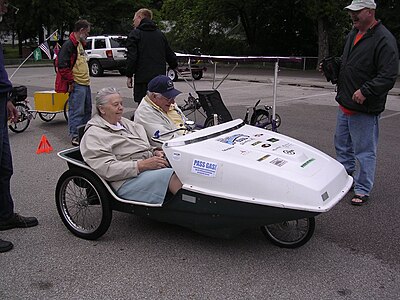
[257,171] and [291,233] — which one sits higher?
[257,171]

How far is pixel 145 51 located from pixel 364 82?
11.1ft

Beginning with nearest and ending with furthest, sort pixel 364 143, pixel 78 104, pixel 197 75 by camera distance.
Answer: pixel 364 143, pixel 78 104, pixel 197 75

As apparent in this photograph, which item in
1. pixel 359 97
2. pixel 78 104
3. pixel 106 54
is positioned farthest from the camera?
pixel 106 54

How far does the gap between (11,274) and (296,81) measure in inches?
701

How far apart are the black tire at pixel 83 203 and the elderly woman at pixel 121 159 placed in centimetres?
12

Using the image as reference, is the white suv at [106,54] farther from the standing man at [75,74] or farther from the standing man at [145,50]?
the standing man at [145,50]

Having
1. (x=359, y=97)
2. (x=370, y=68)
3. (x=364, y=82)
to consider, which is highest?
(x=370, y=68)

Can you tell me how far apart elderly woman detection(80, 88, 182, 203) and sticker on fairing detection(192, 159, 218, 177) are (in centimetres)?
23

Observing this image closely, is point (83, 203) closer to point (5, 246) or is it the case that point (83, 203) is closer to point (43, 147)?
point (5, 246)

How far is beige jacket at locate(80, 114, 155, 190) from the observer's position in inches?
155

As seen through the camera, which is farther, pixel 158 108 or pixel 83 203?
pixel 158 108

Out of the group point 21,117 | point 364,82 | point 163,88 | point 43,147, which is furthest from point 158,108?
point 21,117

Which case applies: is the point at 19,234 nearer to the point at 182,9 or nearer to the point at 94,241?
the point at 94,241

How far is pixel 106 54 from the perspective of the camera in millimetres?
21844
